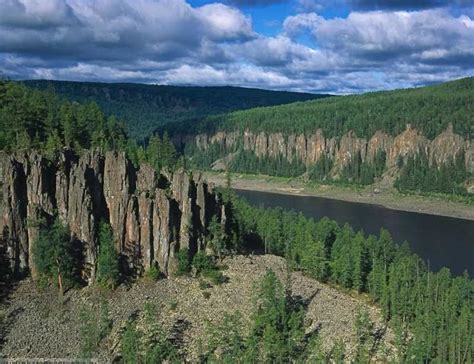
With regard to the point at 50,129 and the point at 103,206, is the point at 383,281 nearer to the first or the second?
the point at 103,206

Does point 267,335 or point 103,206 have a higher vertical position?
point 103,206

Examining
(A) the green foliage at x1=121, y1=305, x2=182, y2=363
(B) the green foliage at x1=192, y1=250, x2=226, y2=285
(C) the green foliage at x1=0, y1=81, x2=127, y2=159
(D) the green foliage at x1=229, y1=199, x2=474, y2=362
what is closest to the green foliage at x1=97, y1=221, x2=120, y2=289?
(A) the green foliage at x1=121, y1=305, x2=182, y2=363

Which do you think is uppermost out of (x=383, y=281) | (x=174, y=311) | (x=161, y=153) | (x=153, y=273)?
(x=161, y=153)

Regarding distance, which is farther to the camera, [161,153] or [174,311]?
[161,153]

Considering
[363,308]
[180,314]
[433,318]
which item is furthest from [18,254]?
[433,318]

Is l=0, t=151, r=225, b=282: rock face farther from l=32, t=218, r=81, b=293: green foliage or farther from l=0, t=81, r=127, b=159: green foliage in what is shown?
l=0, t=81, r=127, b=159: green foliage

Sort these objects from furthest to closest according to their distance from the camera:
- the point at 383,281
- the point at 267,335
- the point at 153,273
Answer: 1. the point at 383,281
2. the point at 153,273
3. the point at 267,335

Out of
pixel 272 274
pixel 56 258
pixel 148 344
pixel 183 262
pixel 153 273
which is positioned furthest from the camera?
pixel 183 262

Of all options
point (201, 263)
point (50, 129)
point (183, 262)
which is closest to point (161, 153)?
point (50, 129)

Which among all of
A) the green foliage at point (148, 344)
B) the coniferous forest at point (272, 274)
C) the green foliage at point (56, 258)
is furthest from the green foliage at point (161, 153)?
the green foliage at point (148, 344)
